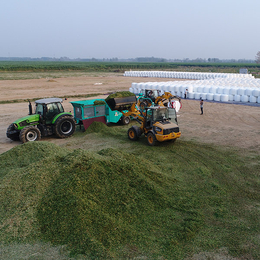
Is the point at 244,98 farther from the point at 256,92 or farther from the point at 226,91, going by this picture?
the point at 226,91

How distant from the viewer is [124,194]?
7.25 m

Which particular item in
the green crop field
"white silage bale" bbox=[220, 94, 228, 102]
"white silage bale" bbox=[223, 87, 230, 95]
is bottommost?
"white silage bale" bbox=[220, 94, 228, 102]

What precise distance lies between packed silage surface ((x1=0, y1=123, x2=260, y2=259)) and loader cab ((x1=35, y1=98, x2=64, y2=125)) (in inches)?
155

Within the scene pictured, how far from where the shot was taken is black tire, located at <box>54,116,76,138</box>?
13664mm

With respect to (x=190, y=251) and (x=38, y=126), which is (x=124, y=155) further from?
(x=38, y=126)

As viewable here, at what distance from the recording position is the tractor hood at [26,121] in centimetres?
1298

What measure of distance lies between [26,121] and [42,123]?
2.52 ft

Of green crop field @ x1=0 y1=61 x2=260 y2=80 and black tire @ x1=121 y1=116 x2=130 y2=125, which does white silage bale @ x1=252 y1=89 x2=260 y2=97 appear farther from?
green crop field @ x1=0 y1=61 x2=260 y2=80

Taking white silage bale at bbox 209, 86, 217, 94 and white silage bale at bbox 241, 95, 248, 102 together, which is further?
white silage bale at bbox 209, 86, 217, 94

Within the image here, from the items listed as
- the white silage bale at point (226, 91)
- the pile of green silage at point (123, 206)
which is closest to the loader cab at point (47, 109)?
the pile of green silage at point (123, 206)

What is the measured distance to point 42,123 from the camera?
13516mm

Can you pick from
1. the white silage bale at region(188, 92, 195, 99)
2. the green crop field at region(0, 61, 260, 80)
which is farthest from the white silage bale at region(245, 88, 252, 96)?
the green crop field at region(0, 61, 260, 80)

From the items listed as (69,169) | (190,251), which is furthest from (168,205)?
(69,169)

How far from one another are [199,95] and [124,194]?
21.0m
